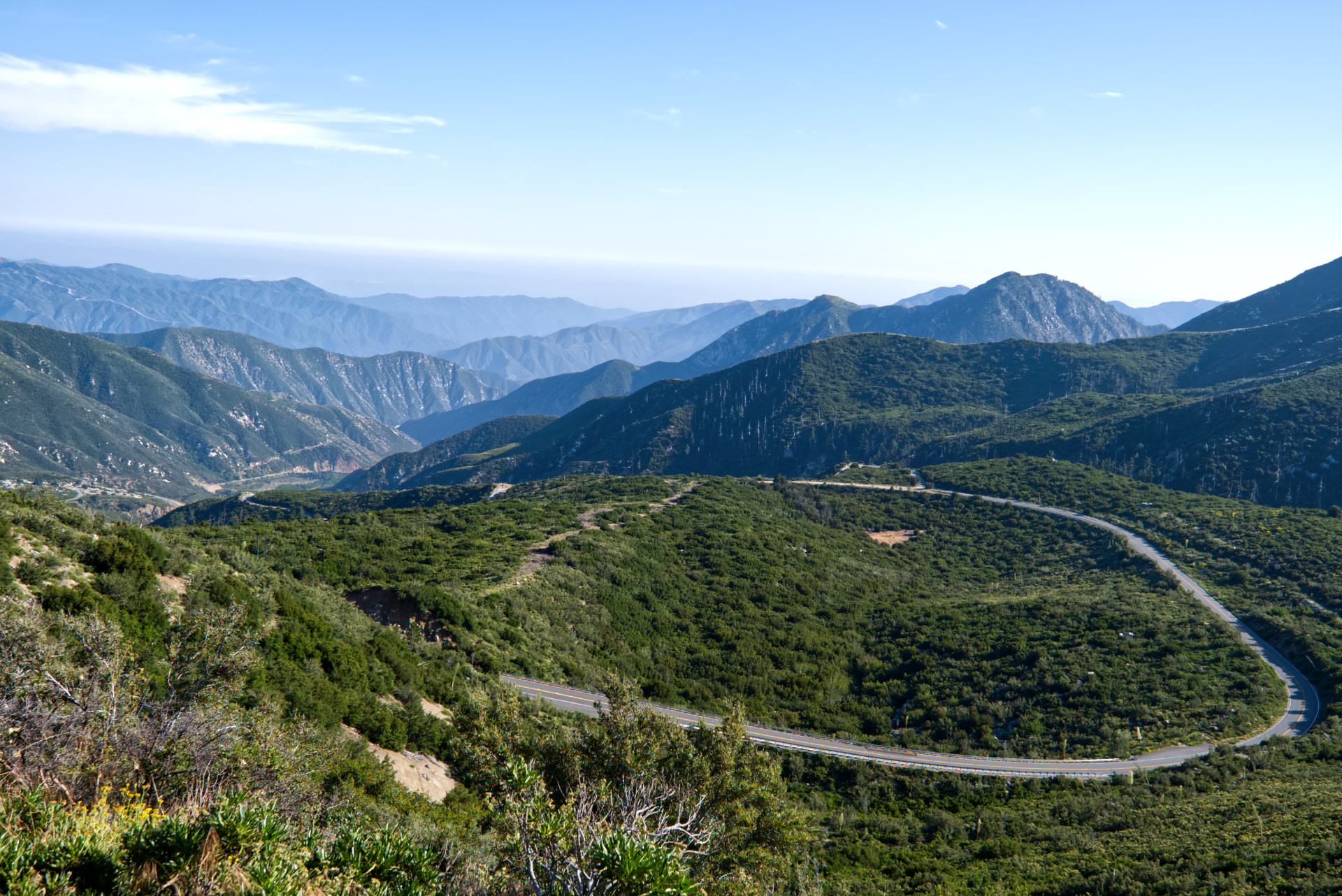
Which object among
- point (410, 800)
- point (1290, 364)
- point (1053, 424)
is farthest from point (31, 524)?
point (1290, 364)

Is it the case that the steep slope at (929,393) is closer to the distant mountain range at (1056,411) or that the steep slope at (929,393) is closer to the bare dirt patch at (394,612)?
the distant mountain range at (1056,411)

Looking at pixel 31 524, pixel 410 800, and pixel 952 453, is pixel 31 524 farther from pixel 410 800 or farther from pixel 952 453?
pixel 952 453

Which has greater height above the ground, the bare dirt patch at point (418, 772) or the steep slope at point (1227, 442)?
the steep slope at point (1227, 442)

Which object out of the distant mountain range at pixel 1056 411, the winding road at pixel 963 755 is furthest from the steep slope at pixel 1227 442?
the winding road at pixel 963 755

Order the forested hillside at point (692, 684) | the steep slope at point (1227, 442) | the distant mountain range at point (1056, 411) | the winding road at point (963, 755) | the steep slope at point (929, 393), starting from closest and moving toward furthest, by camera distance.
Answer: the forested hillside at point (692, 684) < the winding road at point (963, 755) < the steep slope at point (1227, 442) < the distant mountain range at point (1056, 411) < the steep slope at point (929, 393)

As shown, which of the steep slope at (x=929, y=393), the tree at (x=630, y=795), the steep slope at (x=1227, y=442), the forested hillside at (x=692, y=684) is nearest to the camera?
the tree at (x=630, y=795)

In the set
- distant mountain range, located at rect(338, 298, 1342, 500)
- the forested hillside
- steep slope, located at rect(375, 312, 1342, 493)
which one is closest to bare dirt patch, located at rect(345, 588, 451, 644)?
the forested hillside

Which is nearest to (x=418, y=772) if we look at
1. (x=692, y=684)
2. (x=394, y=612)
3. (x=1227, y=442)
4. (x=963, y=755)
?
(x=394, y=612)

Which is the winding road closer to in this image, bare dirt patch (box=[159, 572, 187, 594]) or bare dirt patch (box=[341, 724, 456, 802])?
bare dirt patch (box=[341, 724, 456, 802])

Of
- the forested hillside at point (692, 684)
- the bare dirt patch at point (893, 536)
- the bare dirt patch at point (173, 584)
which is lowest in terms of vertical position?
the bare dirt patch at point (893, 536)

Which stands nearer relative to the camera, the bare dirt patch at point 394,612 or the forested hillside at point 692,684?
the forested hillside at point 692,684
